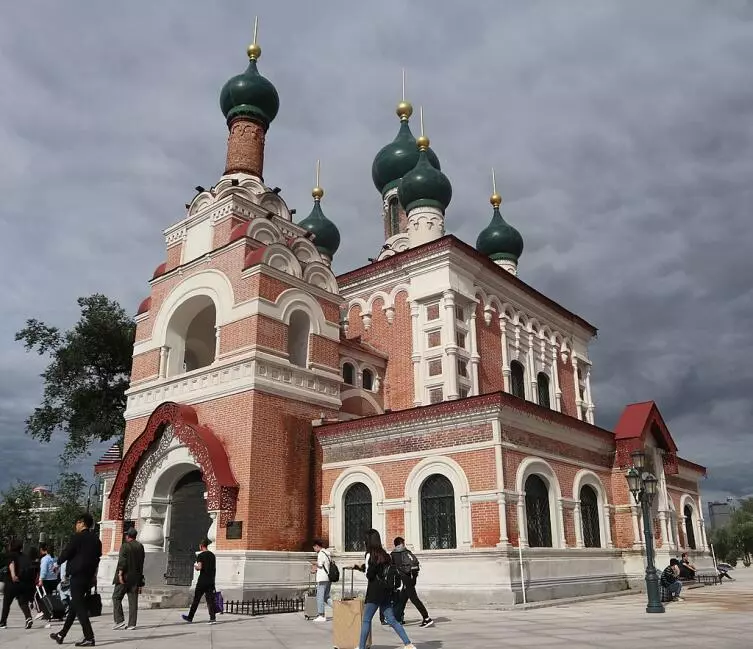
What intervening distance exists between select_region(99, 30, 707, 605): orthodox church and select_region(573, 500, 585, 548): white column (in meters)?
0.05

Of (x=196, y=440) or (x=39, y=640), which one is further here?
(x=196, y=440)

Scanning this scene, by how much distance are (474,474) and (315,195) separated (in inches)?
819

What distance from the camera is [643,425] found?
18.3m

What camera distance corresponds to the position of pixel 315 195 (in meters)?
32.3

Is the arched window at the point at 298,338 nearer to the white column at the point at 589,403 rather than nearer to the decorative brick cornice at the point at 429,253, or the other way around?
the decorative brick cornice at the point at 429,253

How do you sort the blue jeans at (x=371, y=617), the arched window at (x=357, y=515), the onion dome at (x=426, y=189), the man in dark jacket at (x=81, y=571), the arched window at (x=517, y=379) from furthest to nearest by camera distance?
the onion dome at (x=426, y=189) < the arched window at (x=517, y=379) < the arched window at (x=357, y=515) < the man in dark jacket at (x=81, y=571) < the blue jeans at (x=371, y=617)

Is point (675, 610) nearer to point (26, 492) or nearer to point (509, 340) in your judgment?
point (509, 340)

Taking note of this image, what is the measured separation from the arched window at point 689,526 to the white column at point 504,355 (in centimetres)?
681

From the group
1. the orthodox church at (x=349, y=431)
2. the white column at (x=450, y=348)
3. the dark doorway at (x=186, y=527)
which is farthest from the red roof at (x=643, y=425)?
the dark doorway at (x=186, y=527)

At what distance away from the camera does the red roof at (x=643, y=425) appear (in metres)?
18.3

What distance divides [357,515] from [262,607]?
3.35 meters

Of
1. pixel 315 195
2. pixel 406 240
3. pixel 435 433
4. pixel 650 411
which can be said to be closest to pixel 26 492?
pixel 315 195

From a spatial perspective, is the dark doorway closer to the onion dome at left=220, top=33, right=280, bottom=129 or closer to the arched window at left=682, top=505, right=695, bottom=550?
the onion dome at left=220, top=33, right=280, bottom=129

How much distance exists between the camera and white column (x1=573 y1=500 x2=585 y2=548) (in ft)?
52.0
